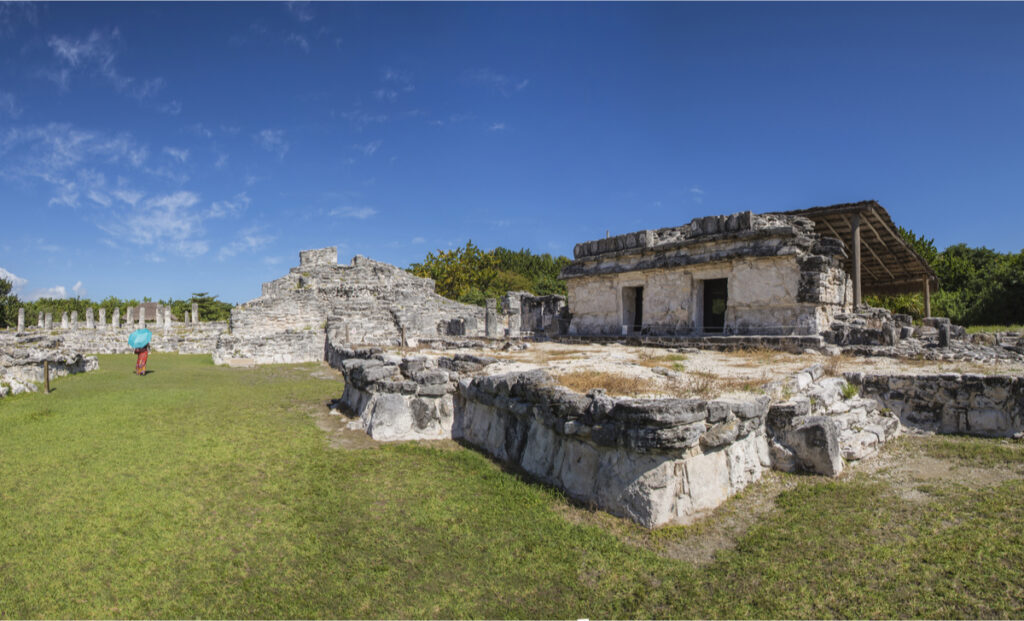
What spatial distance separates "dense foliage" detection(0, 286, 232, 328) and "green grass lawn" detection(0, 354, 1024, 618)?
46303mm

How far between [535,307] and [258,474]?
11277 mm

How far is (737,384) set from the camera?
499cm

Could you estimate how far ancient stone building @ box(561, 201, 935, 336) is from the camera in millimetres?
8992

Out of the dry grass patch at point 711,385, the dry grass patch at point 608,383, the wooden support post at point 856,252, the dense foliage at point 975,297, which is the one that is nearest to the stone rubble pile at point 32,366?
the dry grass patch at point 608,383

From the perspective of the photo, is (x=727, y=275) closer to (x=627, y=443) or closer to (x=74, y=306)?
(x=627, y=443)

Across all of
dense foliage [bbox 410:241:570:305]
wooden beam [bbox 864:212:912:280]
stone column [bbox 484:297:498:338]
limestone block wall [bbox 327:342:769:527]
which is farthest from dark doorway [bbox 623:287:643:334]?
dense foliage [bbox 410:241:570:305]

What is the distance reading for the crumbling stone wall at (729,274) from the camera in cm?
895

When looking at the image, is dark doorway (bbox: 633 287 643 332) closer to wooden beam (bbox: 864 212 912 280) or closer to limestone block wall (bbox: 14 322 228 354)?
wooden beam (bbox: 864 212 912 280)

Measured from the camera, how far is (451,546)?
3.50 metres

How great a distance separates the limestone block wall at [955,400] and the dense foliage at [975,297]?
17.4 metres

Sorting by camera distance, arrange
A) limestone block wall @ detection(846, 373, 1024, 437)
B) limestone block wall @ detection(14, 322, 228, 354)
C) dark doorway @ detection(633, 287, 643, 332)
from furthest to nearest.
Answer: limestone block wall @ detection(14, 322, 228, 354), dark doorway @ detection(633, 287, 643, 332), limestone block wall @ detection(846, 373, 1024, 437)

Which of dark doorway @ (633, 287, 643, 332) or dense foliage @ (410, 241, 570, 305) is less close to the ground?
dense foliage @ (410, 241, 570, 305)

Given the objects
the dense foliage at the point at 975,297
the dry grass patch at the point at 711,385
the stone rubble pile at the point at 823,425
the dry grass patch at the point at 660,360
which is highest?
the dense foliage at the point at 975,297

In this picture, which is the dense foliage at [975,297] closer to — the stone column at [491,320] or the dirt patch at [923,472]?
the stone column at [491,320]
